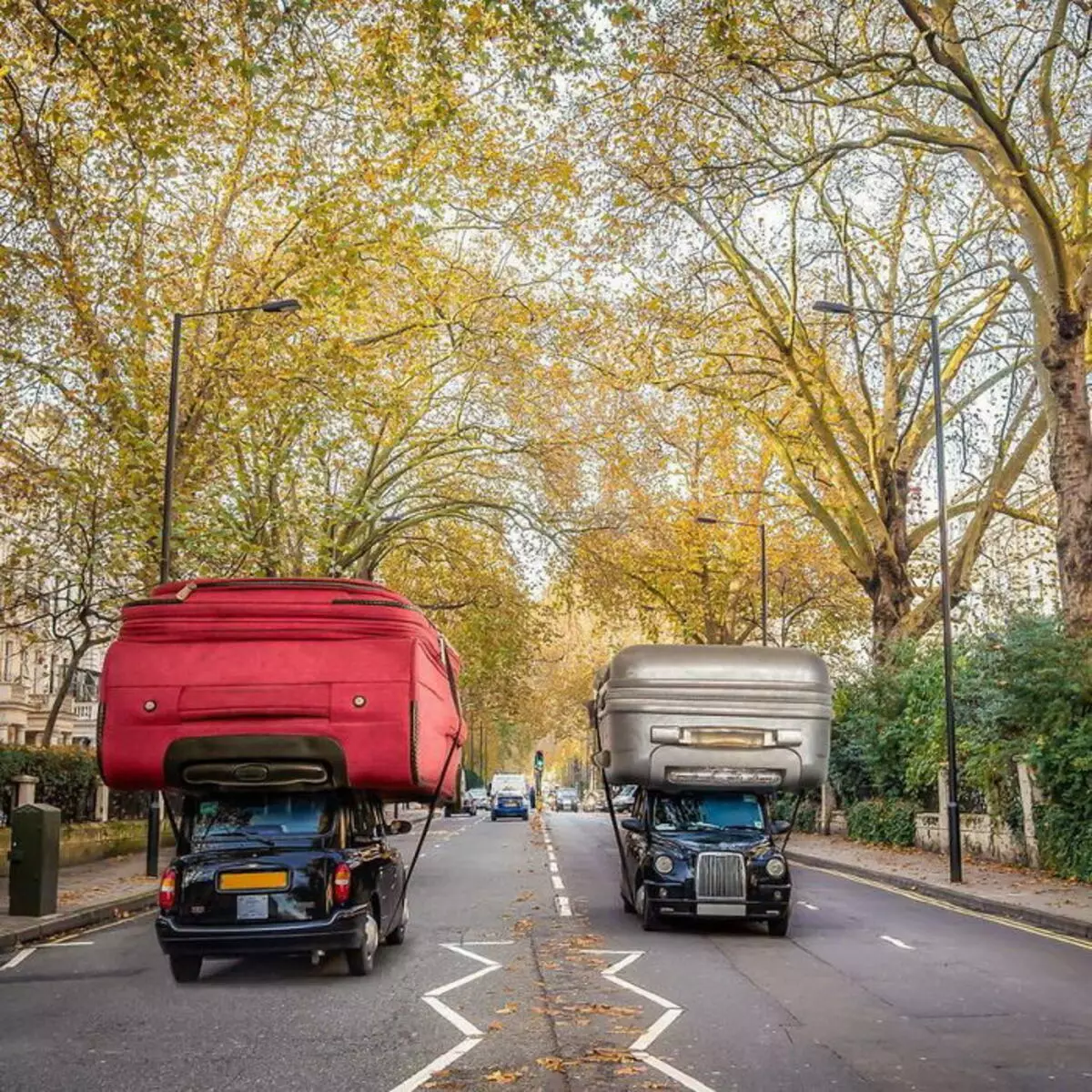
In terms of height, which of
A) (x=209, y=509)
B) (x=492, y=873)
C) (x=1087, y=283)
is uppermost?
(x=1087, y=283)

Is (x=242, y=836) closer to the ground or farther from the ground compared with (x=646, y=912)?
farther from the ground

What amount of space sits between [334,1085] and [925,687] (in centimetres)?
2348

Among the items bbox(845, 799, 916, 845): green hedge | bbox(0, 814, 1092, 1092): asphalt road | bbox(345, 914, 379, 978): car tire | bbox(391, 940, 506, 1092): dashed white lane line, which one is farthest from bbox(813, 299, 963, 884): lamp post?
bbox(345, 914, 379, 978): car tire

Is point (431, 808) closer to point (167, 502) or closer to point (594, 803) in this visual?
point (167, 502)

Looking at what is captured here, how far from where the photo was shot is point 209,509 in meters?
25.9

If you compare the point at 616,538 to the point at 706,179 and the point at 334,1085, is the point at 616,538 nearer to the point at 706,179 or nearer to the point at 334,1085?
the point at 706,179

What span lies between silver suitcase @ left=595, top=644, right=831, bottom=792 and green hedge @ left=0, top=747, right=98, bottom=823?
12.3 meters

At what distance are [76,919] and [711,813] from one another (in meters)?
7.49

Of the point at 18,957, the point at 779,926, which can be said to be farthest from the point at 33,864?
the point at 779,926

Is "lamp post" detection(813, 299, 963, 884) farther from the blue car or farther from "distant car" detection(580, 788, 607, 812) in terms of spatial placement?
"distant car" detection(580, 788, 607, 812)

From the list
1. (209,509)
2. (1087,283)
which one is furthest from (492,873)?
(1087,283)

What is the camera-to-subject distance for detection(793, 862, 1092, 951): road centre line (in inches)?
555

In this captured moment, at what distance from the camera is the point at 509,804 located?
59.6 m

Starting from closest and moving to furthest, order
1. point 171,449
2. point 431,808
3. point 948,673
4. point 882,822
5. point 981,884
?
point 431,808
point 981,884
point 948,673
point 171,449
point 882,822
